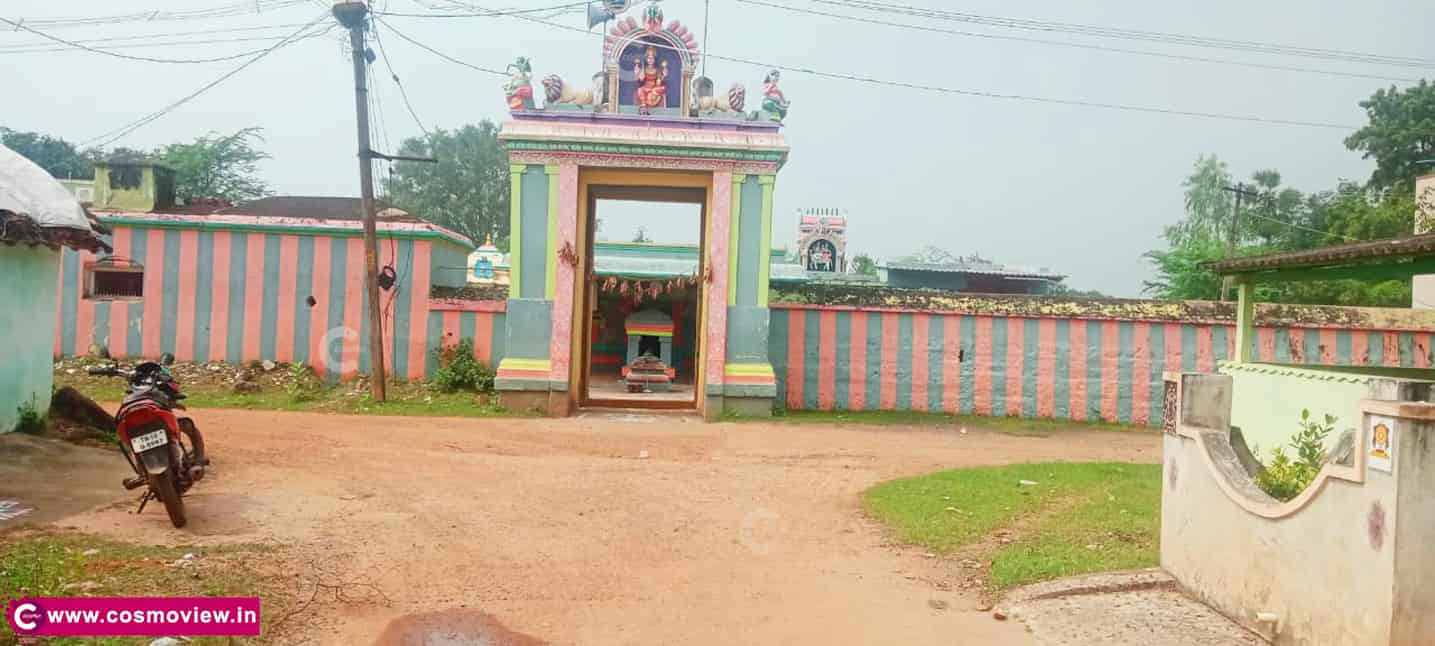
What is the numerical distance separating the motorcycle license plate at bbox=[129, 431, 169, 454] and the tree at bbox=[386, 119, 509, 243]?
1395 inches

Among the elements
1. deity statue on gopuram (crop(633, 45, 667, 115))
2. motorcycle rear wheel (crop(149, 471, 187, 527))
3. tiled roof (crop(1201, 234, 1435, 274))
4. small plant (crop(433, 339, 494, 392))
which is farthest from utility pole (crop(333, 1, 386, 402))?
tiled roof (crop(1201, 234, 1435, 274))

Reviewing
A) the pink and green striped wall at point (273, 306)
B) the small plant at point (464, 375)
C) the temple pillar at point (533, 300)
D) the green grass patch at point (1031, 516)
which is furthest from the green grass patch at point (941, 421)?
the pink and green striped wall at point (273, 306)

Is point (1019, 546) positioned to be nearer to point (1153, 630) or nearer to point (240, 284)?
point (1153, 630)

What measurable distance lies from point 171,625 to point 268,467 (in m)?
4.51

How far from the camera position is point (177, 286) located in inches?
597

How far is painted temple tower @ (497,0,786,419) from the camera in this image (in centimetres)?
1388

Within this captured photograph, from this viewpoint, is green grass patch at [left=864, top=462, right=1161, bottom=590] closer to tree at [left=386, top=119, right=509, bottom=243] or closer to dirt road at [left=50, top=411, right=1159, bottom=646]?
dirt road at [left=50, top=411, right=1159, bottom=646]

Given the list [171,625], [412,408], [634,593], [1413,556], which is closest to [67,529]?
[171,625]

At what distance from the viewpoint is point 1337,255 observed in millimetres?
7305

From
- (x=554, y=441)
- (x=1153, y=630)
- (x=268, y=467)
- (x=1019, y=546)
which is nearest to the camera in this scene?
(x=1153, y=630)

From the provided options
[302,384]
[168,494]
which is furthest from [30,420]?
[302,384]

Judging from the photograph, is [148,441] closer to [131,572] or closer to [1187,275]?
[131,572]

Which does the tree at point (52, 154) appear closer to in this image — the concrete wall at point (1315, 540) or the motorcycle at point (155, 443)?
the motorcycle at point (155, 443)

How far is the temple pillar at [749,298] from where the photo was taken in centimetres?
1405
